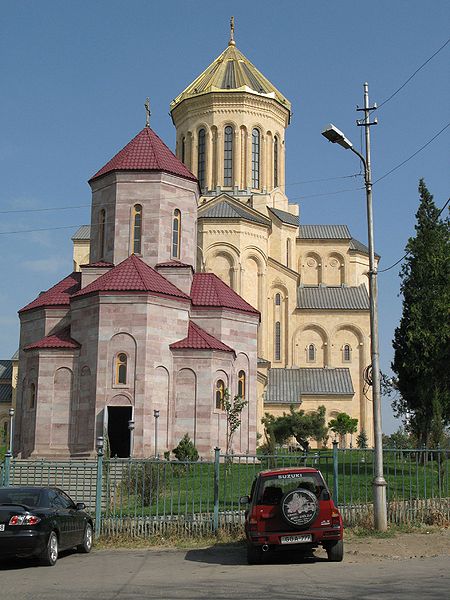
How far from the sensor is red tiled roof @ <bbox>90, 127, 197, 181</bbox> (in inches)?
1292

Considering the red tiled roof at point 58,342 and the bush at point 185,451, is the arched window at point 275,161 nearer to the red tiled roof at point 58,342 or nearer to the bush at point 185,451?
the red tiled roof at point 58,342

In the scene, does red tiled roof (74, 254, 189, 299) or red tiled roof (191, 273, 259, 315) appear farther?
red tiled roof (191, 273, 259, 315)

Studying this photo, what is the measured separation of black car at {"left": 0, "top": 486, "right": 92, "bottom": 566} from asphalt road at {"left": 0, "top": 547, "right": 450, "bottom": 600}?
0.30 m

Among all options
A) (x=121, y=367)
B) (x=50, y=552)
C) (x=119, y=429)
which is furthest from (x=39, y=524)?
(x=119, y=429)

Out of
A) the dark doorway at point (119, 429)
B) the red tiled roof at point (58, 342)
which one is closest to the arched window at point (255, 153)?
the red tiled roof at point (58, 342)

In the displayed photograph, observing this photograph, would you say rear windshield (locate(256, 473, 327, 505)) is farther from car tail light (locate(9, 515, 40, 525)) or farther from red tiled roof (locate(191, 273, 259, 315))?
red tiled roof (locate(191, 273, 259, 315))

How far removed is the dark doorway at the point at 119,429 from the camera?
2858 centimetres

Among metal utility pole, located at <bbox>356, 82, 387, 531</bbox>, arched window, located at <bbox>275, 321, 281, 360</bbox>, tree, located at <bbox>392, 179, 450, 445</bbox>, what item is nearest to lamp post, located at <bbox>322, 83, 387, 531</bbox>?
metal utility pole, located at <bbox>356, 82, 387, 531</bbox>

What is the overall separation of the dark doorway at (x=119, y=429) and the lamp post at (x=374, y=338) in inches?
566

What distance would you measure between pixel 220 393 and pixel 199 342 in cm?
213

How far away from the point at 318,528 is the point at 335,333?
1645 inches

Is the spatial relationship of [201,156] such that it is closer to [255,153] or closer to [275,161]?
[255,153]

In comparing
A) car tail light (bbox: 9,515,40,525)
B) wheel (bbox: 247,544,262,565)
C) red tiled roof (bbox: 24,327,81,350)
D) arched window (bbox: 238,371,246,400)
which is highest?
red tiled roof (bbox: 24,327,81,350)

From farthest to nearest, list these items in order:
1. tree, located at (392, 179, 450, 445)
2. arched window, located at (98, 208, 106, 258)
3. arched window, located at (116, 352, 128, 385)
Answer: arched window, located at (98, 208, 106, 258), arched window, located at (116, 352, 128, 385), tree, located at (392, 179, 450, 445)
